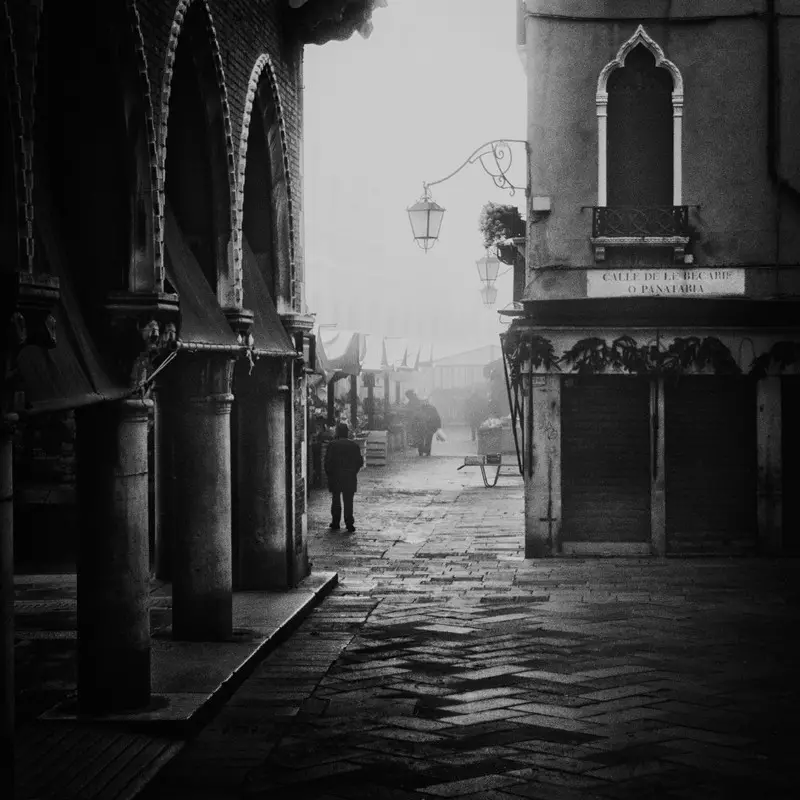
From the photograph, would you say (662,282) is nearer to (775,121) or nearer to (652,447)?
(652,447)

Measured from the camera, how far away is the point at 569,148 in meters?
15.3

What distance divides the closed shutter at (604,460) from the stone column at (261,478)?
462cm

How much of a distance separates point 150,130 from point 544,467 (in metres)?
8.63

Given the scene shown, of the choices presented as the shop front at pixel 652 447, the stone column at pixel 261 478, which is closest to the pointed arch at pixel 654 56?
the shop front at pixel 652 447

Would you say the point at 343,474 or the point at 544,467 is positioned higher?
the point at 544,467

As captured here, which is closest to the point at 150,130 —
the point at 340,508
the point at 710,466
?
the point at 710,466

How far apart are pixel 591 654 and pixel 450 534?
312 inches

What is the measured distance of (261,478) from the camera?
1190 cm

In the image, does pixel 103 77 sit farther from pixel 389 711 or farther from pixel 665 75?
pixel 665 75

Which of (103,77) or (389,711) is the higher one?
(103,77)

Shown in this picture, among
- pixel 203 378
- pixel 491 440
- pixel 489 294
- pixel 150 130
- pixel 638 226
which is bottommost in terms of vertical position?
pixel 491 440

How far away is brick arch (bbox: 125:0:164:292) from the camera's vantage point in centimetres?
743

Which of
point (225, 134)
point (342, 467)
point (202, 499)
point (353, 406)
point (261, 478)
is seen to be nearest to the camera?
point (202, 499)

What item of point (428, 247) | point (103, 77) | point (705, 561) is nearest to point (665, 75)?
point (428, 247)
